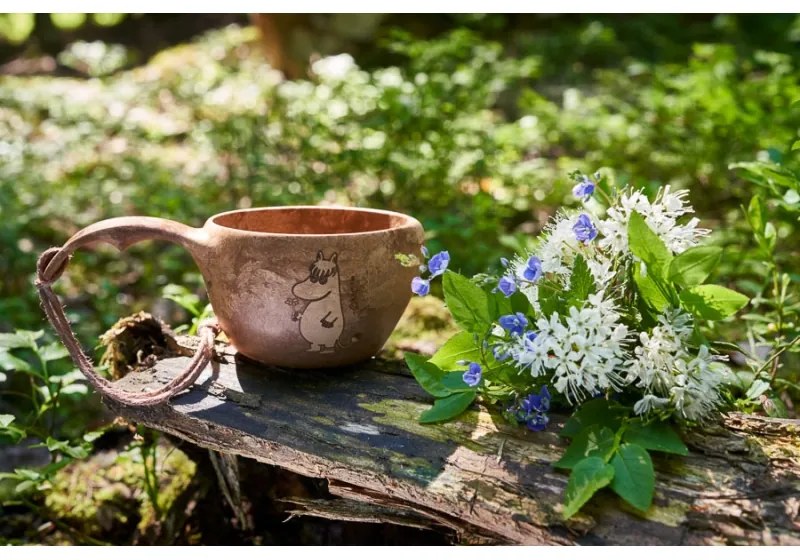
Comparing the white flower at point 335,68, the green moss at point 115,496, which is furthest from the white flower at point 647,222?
the white flower at point 335,68

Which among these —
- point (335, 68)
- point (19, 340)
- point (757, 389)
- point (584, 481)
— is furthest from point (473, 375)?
point (335, 68)

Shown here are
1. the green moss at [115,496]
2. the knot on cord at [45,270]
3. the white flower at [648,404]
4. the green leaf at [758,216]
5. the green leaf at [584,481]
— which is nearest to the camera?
the green leaf at [584,481]

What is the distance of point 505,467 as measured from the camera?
1.14 m

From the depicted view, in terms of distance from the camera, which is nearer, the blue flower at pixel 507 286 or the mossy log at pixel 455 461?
the mossy log at pixel 455 461

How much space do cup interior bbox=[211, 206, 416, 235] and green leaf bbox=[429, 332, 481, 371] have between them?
39 cm

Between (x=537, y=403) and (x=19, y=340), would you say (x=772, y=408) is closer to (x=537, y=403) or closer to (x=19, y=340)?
(x=537, y=403)

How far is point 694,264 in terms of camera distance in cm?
118

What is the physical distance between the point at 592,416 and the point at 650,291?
24 cm

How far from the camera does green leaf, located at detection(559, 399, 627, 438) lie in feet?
3.79

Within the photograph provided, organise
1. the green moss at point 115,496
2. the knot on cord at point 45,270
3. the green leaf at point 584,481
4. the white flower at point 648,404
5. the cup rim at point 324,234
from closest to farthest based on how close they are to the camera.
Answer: the green leaf at point 584,481 < the white flower at point 648,404 < the cup rim at point 324,234 < the knot on cord at point 45,270 < the green moss at point 115,496

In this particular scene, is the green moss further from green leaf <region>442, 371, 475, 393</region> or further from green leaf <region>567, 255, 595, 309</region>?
green leaf <region>567, 255, 595, 309</region>

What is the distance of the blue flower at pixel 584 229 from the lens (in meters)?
1.22

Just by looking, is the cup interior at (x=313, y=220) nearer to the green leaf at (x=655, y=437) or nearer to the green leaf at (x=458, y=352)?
the green leaf at (x=458, y=352)

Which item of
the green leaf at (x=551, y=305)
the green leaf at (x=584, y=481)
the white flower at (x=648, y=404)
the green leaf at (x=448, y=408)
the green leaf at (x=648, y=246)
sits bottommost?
the green leaf at (x=584, y=481)
